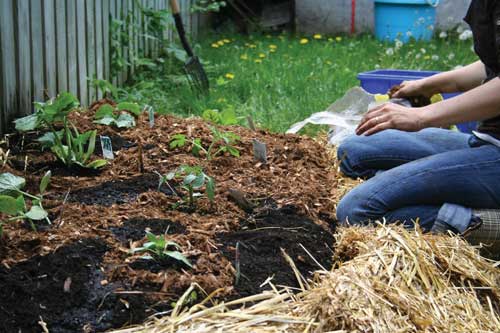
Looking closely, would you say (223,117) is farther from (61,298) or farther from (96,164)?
(61,298)

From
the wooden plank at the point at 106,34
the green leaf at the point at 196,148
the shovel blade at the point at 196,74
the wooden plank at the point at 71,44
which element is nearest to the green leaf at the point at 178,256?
the green leaf at the point at 196,148

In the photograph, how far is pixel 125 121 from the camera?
3773 mm

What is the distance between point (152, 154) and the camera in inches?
135

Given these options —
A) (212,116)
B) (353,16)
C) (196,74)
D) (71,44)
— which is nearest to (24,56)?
(71,44)

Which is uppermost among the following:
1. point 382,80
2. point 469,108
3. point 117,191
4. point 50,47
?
point 50,47

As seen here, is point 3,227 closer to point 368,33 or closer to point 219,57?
point 219,57

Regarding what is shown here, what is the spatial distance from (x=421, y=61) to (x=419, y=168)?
4052 millimetres

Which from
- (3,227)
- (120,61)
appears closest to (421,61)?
(120,61)

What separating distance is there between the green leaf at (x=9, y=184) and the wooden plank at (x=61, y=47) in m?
1.55

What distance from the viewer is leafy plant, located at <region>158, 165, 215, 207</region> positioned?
2.70 meters

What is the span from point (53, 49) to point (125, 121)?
0.59 m

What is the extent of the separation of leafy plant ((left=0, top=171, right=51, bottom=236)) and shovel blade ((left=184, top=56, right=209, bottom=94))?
2.83m

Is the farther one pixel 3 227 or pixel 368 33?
pixel 368 33

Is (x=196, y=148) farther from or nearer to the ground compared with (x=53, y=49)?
nearer to the ground
